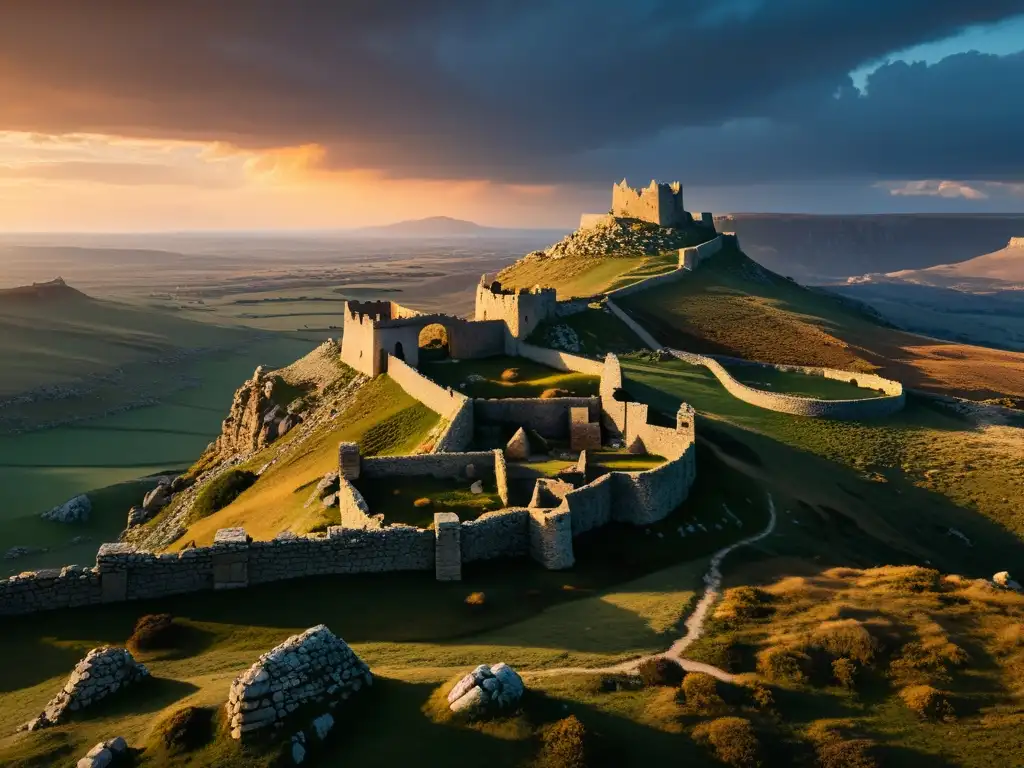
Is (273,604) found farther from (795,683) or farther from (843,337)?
(843,337)

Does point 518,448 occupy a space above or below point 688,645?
above

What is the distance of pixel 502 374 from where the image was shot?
224ft

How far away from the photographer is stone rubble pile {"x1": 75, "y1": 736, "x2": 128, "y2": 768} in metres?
16.8

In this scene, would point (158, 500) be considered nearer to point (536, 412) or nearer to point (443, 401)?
point (443, 401)

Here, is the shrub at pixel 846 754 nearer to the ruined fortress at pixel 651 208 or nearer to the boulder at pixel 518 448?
the boulder at pixel 518 448

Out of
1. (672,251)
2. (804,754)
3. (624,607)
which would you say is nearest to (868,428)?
(624,607)

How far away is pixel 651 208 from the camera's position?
14988cm

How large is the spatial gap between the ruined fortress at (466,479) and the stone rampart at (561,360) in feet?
0.41

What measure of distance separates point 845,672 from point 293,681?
1614 centimetres

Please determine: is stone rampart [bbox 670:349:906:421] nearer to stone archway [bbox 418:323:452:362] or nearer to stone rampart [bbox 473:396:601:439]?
stone rampart [bbox 473:396:601:439]

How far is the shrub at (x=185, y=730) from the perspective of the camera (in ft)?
57.0

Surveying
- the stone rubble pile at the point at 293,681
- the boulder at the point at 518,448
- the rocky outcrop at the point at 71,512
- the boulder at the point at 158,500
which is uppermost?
the stone rubble pile at the point at 293,681

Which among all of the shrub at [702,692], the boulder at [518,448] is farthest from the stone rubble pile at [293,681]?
the boulder at [518,448]

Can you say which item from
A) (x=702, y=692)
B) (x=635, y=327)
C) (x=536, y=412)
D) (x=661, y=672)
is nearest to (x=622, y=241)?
(x=635, y=327)
